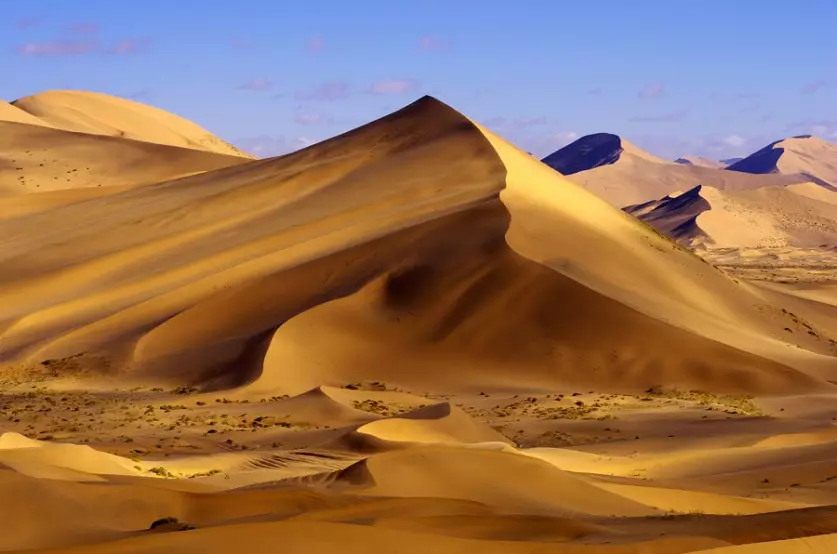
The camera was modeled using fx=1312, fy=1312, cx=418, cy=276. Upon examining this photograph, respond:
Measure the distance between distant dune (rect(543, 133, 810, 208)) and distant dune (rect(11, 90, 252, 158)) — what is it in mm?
60089

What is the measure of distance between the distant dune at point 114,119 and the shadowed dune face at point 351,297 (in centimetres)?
4657

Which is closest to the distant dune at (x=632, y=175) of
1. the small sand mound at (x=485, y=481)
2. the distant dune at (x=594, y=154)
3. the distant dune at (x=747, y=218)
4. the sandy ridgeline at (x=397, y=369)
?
the distant dune at (x=594, y=154)

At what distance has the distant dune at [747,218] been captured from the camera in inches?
3900

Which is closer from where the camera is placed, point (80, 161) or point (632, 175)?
point (80, 161)

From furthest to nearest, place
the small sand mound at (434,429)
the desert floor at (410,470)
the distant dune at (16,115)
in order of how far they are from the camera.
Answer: the distant dune at (16,115) → the small sand mound at (434,429) → the desert floor at (410,470)

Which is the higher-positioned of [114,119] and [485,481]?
[114,119]

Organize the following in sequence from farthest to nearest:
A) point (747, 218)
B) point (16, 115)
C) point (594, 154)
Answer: point (594, 154), point (747, 218), point (16, 115)

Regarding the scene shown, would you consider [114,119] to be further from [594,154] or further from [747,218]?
[594,154]

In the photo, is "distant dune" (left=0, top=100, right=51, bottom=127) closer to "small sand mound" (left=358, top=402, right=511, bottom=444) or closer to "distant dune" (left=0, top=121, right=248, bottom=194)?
"distant dune" (left=0, top=121, right=248, bottom=194)

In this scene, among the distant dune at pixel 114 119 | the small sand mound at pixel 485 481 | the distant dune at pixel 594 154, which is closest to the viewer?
the small sand mound at pixel 485 481

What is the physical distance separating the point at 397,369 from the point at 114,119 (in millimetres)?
66572

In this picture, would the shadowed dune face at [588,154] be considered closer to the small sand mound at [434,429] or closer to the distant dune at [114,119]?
the distant dune at [114,119]

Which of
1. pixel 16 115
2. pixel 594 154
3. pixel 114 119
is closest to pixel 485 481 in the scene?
pixel 16 115

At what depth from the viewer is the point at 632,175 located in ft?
534
